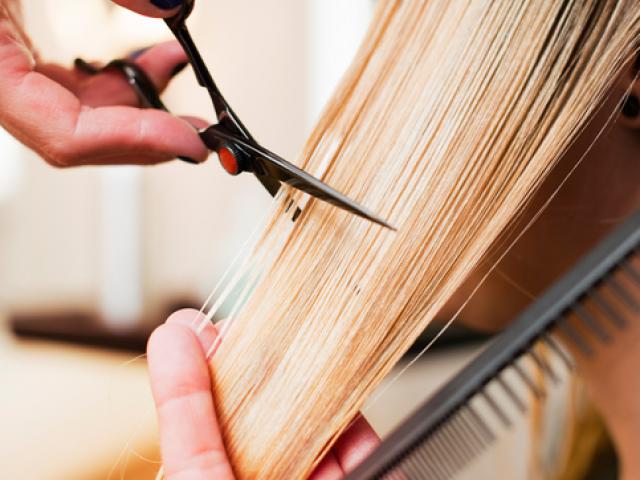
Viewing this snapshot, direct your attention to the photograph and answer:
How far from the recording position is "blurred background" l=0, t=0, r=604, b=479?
1.12 metres

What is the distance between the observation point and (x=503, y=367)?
33cm

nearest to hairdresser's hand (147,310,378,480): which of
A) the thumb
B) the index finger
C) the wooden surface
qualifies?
the index finger

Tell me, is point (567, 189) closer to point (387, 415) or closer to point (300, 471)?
point (300, 471)

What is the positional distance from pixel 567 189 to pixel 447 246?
211 millimetres

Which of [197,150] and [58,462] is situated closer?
[197,150]

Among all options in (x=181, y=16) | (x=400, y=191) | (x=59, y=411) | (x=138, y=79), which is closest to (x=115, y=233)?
(x=59, y=411)

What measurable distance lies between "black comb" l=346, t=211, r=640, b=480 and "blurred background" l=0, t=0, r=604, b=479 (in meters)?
0.81

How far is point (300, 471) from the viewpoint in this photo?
431 millimetres

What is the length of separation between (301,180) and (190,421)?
0.19 m

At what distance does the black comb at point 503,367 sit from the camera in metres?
0.32

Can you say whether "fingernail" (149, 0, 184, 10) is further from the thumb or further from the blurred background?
the blurred background

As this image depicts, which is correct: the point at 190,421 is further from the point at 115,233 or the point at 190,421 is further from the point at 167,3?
the point at 115,233

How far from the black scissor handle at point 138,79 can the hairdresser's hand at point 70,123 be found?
0.07 ft

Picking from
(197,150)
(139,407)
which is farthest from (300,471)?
(139,407)
